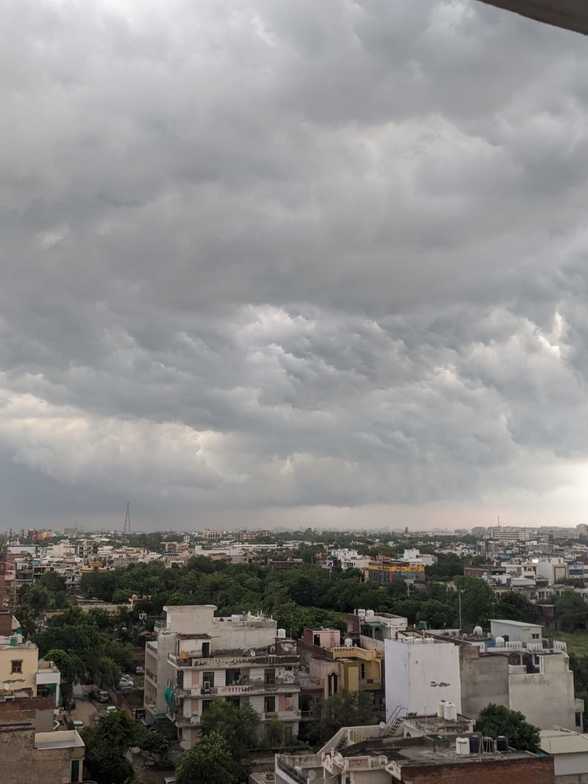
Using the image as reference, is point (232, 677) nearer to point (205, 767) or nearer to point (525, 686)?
point (205, 767)

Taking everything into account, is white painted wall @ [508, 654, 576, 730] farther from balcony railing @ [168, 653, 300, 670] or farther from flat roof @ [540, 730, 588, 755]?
balcony railing @ [168, 653, 300, 670]

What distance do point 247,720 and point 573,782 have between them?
812 centimetres

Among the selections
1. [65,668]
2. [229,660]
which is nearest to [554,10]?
[229,660]

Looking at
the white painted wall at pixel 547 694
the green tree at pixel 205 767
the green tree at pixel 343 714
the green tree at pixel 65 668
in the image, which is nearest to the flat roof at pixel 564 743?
the white painted wall at pixel 547 694

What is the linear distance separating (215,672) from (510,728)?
8.59 meters

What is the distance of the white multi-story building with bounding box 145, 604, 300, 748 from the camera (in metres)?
22.2

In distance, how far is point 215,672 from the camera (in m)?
23.0

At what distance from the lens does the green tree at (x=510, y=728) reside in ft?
58.1

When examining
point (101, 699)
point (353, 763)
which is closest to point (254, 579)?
point (101, 699)

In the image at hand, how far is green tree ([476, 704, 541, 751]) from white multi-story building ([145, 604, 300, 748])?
5787 mm

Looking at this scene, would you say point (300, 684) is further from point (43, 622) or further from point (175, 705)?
point (43, 622)

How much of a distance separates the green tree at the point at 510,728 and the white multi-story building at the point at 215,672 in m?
5.79

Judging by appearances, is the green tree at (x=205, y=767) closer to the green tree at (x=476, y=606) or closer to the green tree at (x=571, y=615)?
the green tree at (x=476, y=606)

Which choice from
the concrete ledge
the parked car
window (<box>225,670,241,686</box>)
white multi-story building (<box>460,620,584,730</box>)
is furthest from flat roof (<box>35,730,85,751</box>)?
the parked car
